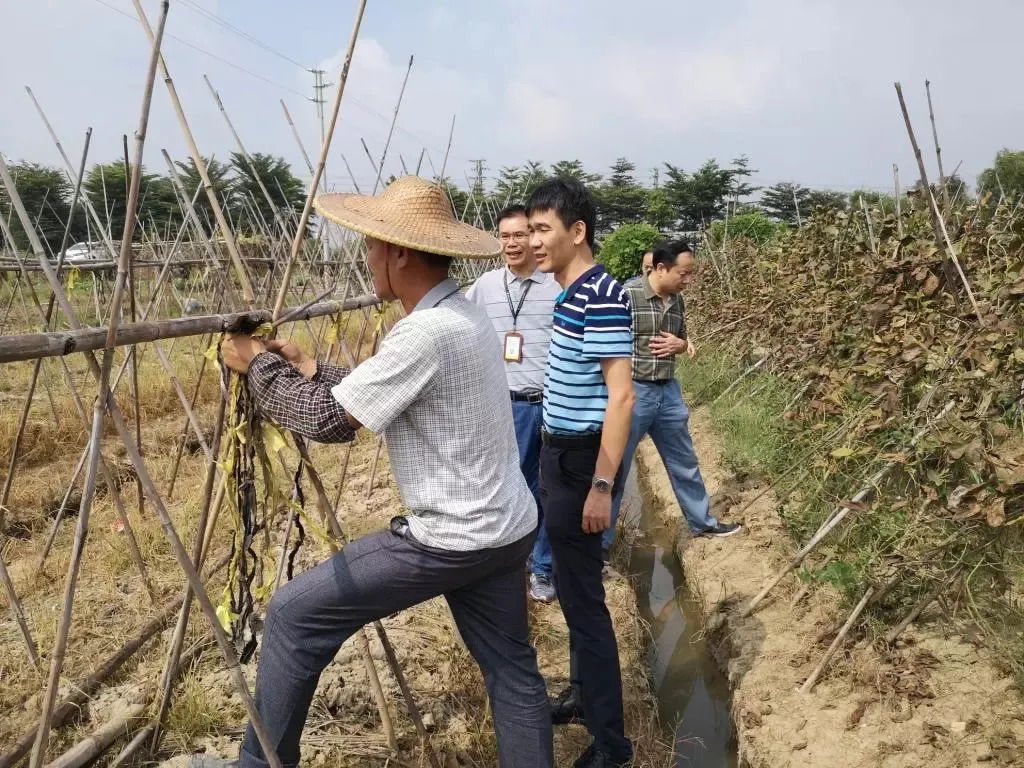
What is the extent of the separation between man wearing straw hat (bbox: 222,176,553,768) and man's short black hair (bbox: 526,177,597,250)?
1.43 feet

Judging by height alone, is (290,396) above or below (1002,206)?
below

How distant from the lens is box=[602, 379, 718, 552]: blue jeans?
341 cm

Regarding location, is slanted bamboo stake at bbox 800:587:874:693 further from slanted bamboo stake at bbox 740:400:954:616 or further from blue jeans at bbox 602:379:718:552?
blue jeans at bbox 602:379:718:552

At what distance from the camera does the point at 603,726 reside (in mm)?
2037

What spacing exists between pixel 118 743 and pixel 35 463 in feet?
12.6

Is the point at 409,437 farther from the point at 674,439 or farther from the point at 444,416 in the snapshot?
the point at 674,439

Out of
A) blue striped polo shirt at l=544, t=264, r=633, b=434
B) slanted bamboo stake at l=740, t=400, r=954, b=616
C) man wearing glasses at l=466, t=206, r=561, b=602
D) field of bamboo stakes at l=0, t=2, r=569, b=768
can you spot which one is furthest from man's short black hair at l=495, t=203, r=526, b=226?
slanted bamboo stake at l=740, t=400, r=954, b=616

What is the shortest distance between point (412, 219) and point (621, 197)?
34719mm

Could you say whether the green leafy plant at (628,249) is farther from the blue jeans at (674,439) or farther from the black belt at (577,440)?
the black belt at (577,440)

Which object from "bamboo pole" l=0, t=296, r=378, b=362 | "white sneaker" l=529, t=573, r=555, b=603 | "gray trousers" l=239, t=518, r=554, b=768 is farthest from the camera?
"white sneaker" l=529, t=573, r=555, b=603

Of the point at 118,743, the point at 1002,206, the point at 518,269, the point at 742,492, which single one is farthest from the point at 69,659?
the point at 1002,206

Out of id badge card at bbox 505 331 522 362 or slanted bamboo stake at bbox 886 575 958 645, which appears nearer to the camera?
slanted bamboo stake at bbox 886 575 958 645

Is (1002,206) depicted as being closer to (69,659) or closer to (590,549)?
(590,549)

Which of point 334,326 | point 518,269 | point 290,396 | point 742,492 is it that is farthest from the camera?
point 742,492
